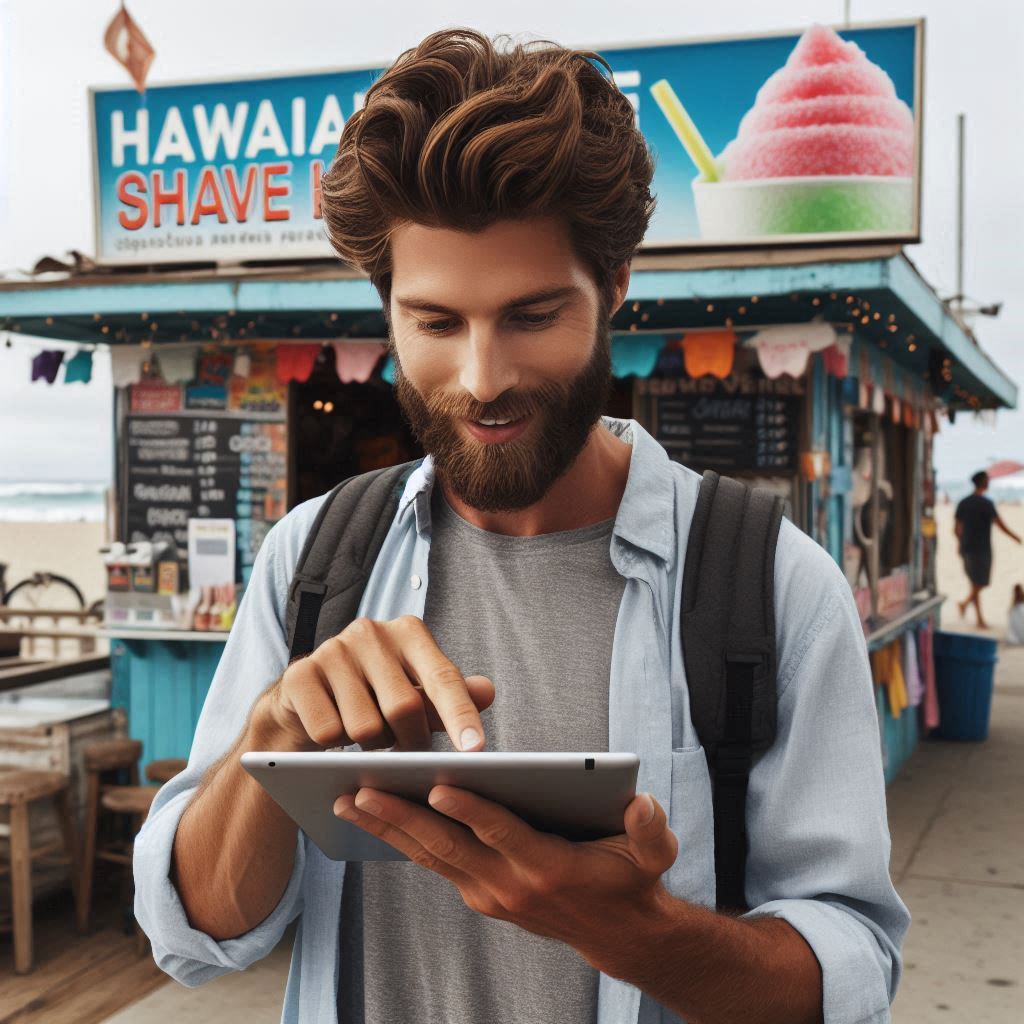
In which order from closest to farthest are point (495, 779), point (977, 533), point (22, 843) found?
point (495, 779) < point (22, 843) < point (977, 533)

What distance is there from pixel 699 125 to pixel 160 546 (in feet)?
12.9

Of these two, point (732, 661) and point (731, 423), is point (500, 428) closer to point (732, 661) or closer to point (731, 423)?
point (732, 661)

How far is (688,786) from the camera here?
1.49 meters

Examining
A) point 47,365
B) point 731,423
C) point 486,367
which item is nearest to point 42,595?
point 47,365

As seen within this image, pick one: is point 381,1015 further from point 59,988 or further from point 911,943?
point 911,943

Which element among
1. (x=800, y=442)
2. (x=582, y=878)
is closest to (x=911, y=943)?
(x=800, y=442)

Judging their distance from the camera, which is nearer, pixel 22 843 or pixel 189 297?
pixel 22 843

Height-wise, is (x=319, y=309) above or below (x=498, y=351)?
above

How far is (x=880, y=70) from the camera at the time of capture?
573 centimetres

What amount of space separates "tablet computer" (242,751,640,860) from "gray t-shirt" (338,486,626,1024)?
16.3 inches

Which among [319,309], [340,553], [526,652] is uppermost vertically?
[319,309]

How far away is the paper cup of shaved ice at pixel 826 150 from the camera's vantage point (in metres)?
5.71

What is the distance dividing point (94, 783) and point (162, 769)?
35cm

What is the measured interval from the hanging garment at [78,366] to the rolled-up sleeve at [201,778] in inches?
231
